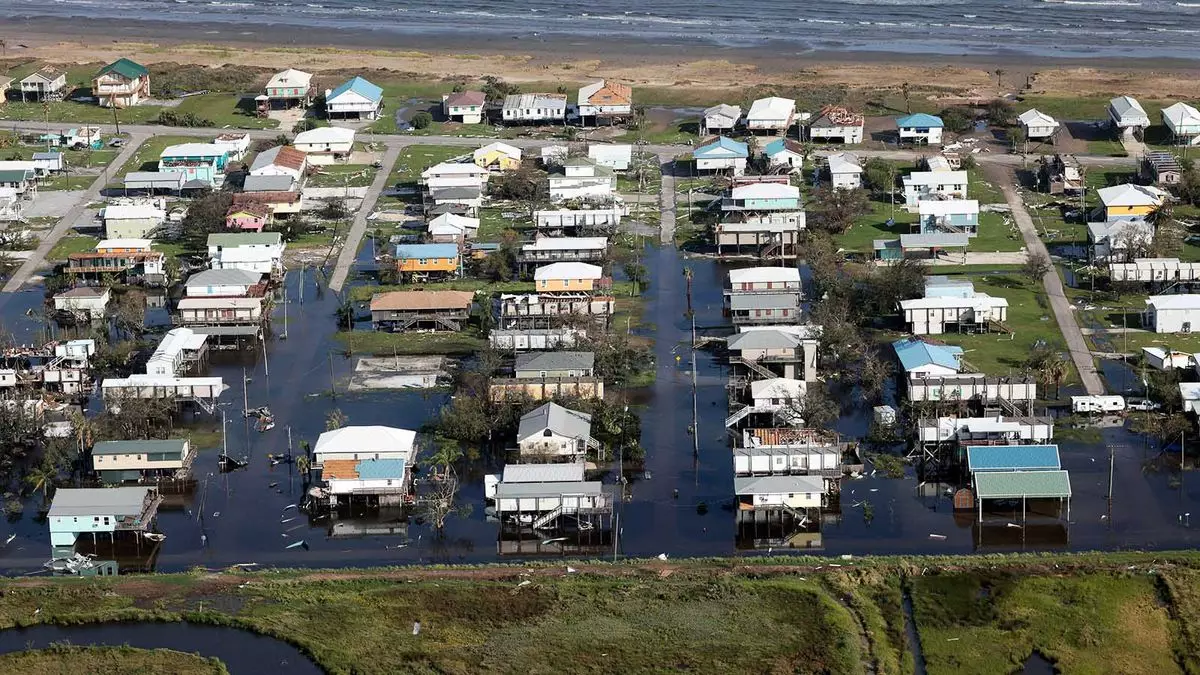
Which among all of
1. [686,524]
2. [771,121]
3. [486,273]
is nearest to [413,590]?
[686,524]

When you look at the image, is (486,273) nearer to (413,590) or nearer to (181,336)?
(181,336)

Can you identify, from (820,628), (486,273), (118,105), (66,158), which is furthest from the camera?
(118,105)

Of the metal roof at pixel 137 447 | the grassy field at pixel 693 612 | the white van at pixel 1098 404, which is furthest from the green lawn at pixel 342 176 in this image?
the grassy field at pixel 693 612

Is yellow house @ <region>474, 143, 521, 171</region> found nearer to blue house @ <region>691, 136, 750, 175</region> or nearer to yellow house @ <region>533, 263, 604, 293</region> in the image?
blue house @ <region>691, 136, 750, 175</region>

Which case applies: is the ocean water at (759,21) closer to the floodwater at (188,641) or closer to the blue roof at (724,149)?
the blue roof at (724,149)

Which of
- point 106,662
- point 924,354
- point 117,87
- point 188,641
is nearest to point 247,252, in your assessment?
point 924,354

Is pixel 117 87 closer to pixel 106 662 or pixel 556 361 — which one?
pixel 556 361

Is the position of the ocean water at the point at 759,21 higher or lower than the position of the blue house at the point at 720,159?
higher
